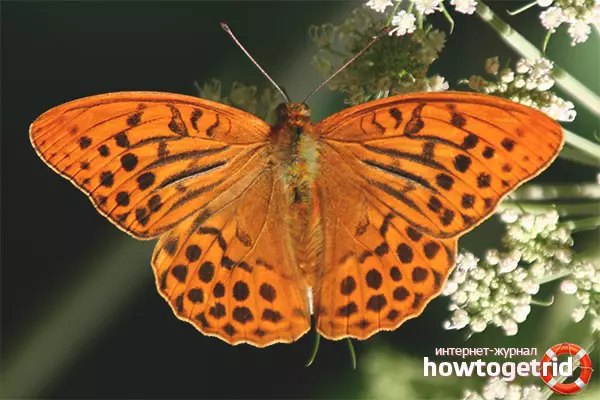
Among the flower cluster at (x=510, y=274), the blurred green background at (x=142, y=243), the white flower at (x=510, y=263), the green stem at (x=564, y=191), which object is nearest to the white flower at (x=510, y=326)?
the flower cluster at (x=510, y=274)

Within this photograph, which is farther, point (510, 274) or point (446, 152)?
point (510, 274)

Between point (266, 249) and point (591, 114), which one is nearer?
point (266, 249)

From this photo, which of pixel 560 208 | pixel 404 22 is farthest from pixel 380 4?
pixel 560 208

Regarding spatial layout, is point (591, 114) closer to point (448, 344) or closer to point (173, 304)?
point (448, 344)

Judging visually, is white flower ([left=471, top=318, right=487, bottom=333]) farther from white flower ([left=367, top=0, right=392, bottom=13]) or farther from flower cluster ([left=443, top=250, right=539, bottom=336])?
white flower ([left=367, top=0, right=392, bottom=13])

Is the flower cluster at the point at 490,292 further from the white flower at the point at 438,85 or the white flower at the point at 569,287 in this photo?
the white flower at the point at 438,85

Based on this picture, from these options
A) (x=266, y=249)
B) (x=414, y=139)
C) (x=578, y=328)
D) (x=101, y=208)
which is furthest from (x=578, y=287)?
(x=101, y=208)

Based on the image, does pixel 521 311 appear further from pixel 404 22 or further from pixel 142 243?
pixel 142 243
